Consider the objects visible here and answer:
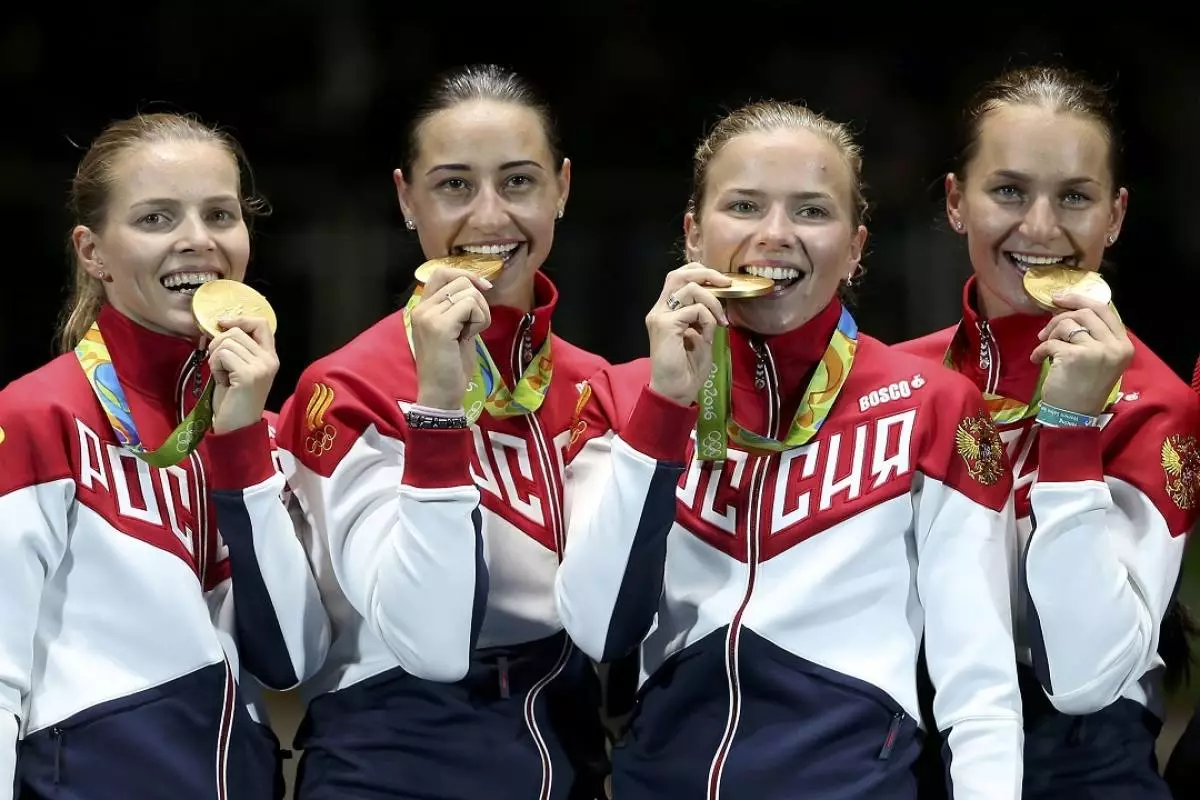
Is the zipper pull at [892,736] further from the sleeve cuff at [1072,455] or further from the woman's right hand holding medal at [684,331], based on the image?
the woman's right hand holding medal at [684,331]

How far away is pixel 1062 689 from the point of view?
2.35m

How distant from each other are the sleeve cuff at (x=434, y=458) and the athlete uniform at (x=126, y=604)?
240mm

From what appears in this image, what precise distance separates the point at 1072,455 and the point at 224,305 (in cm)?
131

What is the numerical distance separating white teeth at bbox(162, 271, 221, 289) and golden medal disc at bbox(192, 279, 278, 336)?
3 cm

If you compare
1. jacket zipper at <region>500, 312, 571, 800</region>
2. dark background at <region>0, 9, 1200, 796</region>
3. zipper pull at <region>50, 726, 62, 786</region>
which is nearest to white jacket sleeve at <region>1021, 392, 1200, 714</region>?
jacket zipper at <region>500, 312, 571, 800</region>

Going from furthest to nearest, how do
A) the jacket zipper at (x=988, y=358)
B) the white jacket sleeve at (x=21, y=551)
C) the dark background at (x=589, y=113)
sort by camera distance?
1. the dark background at (x=589, y=113)
2. the jacket zipper at (x=988, y=358)
3. the white jacket sleeve at (x=21, y=551)

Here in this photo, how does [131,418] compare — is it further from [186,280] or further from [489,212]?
[489,212]

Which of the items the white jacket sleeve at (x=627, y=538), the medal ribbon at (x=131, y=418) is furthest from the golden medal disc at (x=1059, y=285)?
the medal ribbon at (x=131, y=418)

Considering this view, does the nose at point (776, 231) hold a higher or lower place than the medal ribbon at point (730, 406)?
higher

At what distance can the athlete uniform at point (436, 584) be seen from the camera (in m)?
2.28

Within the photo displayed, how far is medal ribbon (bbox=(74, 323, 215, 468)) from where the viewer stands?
236 cm

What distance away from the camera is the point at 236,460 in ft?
7.66

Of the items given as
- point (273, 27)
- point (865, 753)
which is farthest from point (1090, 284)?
point (273, 27)

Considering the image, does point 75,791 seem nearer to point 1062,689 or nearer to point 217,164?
point 217,164
